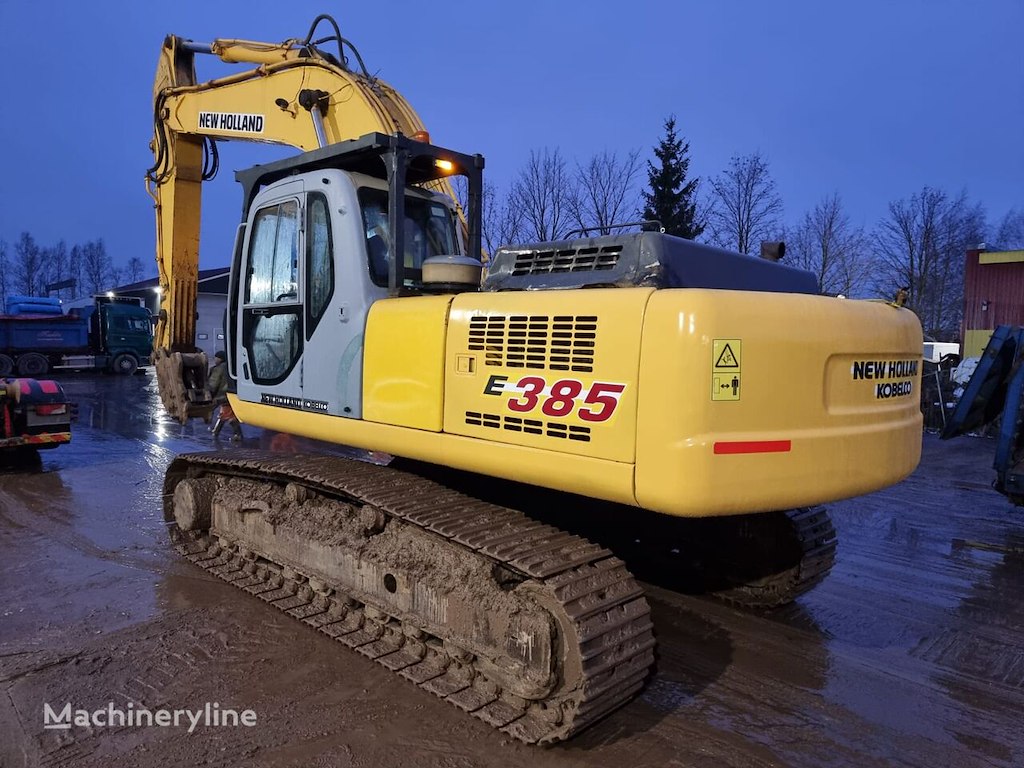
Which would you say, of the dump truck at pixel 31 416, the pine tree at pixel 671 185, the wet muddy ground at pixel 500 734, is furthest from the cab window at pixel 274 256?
the pine tree at pixel 671 185

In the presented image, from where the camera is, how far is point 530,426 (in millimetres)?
3258

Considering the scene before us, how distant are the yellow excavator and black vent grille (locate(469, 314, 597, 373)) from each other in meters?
0.01

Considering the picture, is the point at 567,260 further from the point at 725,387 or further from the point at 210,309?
the point at 210,309

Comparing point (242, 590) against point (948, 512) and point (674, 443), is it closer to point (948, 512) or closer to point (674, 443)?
point (674, 443)

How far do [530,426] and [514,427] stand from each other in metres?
0.10

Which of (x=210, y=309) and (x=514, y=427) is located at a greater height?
(x=210, y=309)

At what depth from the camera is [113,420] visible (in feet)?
45.0

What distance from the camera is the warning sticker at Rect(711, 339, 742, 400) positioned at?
2783 millimetres

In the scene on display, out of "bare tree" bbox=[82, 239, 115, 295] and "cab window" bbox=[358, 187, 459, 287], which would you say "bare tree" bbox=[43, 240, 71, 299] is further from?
"cab window" bbox=[358, 187, 459, 287]

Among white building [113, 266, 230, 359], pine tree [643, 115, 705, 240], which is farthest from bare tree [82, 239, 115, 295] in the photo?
pine tree [643, 115, 705, 240]

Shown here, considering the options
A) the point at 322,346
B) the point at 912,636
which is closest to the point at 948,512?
the point at 912,636

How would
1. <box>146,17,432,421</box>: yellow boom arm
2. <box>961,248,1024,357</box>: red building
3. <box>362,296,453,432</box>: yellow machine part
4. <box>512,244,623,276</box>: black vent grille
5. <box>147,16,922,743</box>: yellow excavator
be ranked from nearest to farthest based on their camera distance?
<box>147,16,922,743</box>: yellow excavator, <box>512,244,623,276</box>: black vent grille, <box>362,296,453,432</box>: yellow machine part, <box>146,17,432,421</box>: yellow boom arm, <box>961,248,1024,357</box>: red building

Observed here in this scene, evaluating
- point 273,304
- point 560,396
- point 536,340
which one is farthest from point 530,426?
point 273,304

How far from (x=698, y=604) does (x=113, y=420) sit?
40.5 ft
